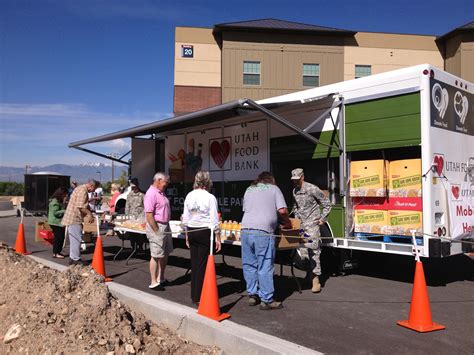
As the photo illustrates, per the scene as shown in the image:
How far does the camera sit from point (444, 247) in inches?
263

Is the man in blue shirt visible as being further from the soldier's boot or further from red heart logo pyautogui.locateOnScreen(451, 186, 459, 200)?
red heart logo pyautogui.locateOnScreen(451, 186, 459, 200)

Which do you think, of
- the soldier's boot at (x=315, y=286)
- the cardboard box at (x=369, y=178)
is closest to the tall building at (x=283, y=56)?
the cardboard box at (x=369, y=178)

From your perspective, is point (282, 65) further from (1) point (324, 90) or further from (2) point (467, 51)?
(1) point (324, 90)

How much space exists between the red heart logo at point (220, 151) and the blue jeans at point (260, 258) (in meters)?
4.61

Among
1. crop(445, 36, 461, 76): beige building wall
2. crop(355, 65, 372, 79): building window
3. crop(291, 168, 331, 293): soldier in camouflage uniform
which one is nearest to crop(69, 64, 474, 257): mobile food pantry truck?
crop(291, 168, 331, 293): soldier in camouflage uniform

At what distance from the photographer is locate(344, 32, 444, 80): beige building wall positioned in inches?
1002

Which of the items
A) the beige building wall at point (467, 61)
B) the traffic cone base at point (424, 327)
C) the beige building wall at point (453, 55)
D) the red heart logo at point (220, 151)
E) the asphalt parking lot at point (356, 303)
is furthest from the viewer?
the beige building wall at point (453, 55)

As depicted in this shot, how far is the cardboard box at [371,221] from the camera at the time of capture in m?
7.20

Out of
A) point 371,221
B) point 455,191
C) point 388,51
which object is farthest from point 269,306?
point 388,51

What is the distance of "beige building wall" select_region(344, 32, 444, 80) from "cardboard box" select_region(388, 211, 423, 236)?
19506mm

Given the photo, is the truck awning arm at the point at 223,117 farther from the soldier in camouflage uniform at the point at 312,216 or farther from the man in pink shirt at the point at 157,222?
the man in pink shirt at the point at 157,222

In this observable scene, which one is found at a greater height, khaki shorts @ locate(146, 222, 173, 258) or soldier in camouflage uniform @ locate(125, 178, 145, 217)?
soldier in camouflage uniform @ locate(125, 178, 145, 217)

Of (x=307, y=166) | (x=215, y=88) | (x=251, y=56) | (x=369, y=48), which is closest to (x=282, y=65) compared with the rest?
(x=251, y=56)

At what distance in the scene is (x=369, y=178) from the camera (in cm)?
730
